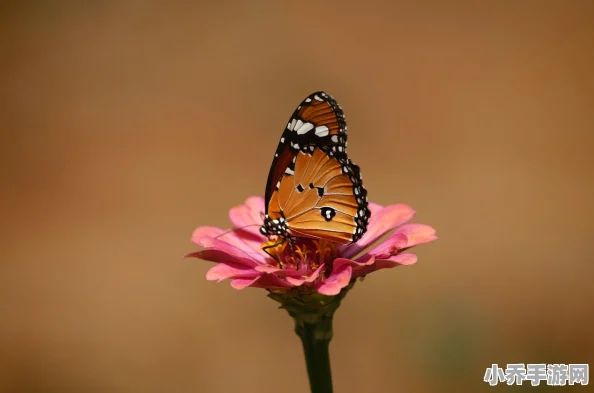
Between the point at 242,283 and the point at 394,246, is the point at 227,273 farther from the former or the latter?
the point at 394,246

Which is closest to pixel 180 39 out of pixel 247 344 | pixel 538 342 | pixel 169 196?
pixel 169 196

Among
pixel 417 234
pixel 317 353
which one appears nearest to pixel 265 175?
pixel 417 234

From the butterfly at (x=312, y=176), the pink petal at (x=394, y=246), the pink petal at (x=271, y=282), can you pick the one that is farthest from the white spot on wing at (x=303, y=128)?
the pink petal at (x=271, y=282)

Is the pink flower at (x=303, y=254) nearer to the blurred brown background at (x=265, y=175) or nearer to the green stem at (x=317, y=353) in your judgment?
the green stem at (x=317, y=353)

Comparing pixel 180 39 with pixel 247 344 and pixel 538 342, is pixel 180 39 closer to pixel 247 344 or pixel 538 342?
pixel 247 344

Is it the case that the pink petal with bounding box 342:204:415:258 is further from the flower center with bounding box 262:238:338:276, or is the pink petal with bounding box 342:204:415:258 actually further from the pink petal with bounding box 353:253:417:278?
the pink petal with bounding box 353:253:417:278
